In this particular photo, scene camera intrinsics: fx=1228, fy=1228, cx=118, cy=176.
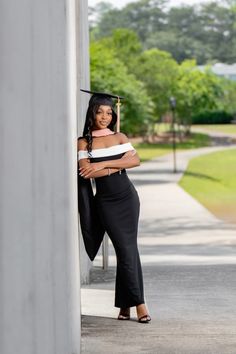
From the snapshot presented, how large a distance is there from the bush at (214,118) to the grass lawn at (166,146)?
54.5 feet

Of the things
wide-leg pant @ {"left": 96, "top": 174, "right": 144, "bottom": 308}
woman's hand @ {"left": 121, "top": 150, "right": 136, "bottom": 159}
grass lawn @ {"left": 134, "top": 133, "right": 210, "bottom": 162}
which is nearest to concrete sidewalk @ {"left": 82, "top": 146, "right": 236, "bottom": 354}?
wide-leg pant @ {"left": 96, "top": 174, "right": 144, "bottom": 308}

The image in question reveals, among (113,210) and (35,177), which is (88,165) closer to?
(113,210)

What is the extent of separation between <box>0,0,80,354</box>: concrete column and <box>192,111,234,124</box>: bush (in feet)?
389

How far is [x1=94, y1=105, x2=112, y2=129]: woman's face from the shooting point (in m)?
8.27

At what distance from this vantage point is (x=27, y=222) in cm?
587

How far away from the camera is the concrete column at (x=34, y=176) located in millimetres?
5770

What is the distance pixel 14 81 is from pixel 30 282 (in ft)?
3.17

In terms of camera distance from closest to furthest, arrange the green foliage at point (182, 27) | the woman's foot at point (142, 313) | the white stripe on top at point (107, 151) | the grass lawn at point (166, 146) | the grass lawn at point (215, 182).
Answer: the white stripe on top at point (107, 151) < the woman's foot at point (142, 313) < the grass lawn at point (215, 182) < the grass lawn at point (166, 146) < the green foliage at point (182, 27)

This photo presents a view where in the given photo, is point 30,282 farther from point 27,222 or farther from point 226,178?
point 226,178

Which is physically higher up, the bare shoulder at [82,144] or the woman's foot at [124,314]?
the bare shoulder at [82,144]

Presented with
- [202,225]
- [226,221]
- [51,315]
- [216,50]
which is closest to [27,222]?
[51,315]

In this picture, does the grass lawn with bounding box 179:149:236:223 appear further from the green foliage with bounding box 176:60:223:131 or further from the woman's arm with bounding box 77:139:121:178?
the green foliage with bounding box 176:60:223:131

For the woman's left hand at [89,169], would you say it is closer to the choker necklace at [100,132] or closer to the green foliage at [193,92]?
the choker necklace at [100,132]

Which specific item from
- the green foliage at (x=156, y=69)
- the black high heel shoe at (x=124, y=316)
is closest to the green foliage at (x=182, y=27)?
the green foliage at (x=156, y=69)
